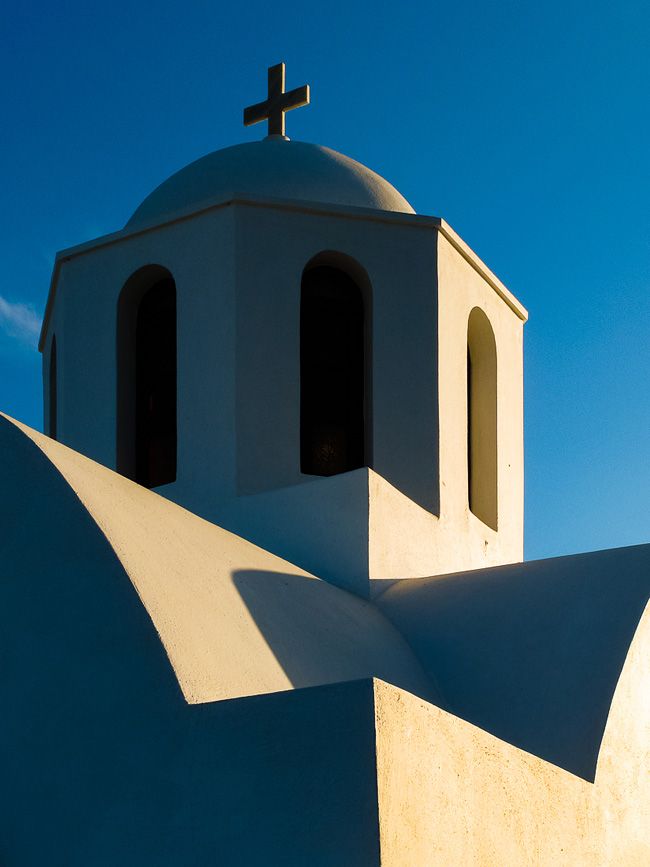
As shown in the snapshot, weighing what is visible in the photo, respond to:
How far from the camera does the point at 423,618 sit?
6.86 meters

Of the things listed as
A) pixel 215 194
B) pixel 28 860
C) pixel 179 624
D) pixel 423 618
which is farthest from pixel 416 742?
pixel 215 194

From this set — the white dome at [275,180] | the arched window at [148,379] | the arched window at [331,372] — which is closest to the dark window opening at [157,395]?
the arched window at [148,379]

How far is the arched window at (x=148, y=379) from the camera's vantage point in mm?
8617

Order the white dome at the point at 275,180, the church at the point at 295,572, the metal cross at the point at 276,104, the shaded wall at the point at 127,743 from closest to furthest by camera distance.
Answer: the shaded wall at the point at 127,743 → the church at the point at 295,572 → the white dome at the point at 275,180 → the metal cross at the point at 276,104

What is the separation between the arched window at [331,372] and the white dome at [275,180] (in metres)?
0.65

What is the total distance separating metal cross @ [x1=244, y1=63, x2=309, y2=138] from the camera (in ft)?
32.9

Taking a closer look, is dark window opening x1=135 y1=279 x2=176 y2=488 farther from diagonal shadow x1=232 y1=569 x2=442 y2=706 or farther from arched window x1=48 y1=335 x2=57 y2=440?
diagonal shadow x1=232 y1=569 x2=442 y2=706

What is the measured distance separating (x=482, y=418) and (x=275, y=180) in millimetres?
2142

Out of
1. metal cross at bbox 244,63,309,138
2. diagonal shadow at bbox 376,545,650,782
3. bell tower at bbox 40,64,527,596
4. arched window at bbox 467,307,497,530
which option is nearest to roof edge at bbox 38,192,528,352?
bell tower at bbox 40,64,527,596

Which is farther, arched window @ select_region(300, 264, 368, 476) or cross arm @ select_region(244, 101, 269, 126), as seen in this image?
cross arm @ select_region(244, 101, 269, 126)

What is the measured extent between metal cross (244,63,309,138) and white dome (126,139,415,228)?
2.18ft

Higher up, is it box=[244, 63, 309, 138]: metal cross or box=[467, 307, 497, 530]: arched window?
box=[244, 63, 309, 138]: metal cross

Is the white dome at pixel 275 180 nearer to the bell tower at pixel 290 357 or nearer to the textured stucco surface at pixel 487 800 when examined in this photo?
the bell tower at pixel 290 357

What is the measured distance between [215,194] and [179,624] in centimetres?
480
